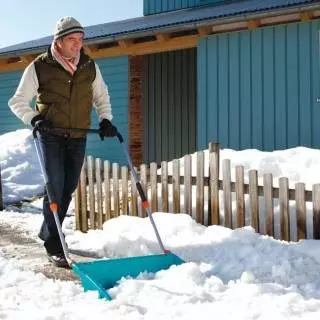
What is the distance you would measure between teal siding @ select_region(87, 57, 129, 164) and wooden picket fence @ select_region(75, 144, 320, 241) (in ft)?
14.6

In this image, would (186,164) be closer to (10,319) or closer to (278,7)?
(10,319)

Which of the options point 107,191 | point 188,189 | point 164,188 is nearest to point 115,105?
point 107,191

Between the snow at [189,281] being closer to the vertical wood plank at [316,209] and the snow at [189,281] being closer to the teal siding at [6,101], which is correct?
the vertical wood plank at [316,209]

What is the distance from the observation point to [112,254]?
454 cm

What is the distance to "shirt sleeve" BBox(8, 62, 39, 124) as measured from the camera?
4.23m

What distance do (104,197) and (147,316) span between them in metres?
3.56

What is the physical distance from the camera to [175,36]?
32.9ft

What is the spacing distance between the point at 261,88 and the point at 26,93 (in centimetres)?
546

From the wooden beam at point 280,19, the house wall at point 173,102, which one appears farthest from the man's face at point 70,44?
the house wall at point 173,102

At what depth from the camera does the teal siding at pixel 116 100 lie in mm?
11023

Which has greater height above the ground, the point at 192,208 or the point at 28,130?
the point at 28,130

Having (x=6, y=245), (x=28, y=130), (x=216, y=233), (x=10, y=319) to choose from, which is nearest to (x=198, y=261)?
(x=216, y=233)

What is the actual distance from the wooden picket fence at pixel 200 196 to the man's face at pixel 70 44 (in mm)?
1802

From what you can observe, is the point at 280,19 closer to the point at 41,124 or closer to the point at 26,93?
the point at 26,93
